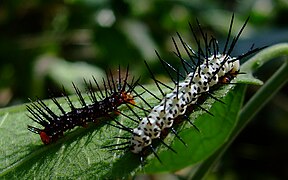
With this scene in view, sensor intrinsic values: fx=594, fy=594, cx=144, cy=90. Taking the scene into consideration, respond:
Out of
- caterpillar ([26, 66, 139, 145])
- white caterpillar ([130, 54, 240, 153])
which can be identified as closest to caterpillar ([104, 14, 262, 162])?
white caterpillar ([130, 54, 240, 153])

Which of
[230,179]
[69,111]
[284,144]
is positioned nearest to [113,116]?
[69,111]

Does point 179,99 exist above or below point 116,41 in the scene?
below

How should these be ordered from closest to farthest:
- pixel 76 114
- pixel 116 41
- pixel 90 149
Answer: pixel 90 149, pixel 76 114, pixel 116 41

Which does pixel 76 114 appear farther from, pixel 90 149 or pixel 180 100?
pixel 180 100

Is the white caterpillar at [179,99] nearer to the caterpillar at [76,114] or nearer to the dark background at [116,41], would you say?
the caterpillar at [76,114]

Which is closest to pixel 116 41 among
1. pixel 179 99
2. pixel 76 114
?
pixel 76 114

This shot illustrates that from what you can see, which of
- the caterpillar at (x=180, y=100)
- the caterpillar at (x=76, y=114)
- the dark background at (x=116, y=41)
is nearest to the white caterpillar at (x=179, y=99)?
the caterpillar at (x=180, y=100)

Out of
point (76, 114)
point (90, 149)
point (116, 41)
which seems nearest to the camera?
point (90, 149)

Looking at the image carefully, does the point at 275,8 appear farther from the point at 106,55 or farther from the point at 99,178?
the point at 99,178

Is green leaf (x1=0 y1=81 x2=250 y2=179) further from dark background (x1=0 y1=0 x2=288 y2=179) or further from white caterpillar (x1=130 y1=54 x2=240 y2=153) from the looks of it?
dark background (x1=0 y1=0 x2=288 y2=179)
